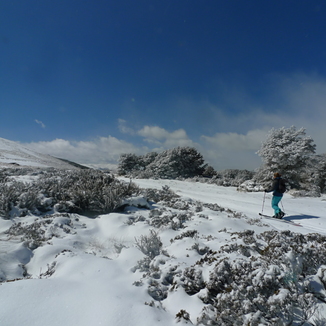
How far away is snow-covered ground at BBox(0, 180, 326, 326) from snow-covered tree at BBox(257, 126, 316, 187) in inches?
430

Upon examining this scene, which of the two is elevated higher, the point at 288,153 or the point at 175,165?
the point at 288,153

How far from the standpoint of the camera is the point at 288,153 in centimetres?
1394

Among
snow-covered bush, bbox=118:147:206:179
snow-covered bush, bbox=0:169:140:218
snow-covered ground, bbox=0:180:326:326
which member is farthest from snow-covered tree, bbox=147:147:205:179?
snow-covered ground, bbox=0:180:326:326

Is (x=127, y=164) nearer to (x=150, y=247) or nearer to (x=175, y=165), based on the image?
(x=175, y=165)

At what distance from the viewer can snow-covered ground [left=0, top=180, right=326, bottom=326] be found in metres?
1.92

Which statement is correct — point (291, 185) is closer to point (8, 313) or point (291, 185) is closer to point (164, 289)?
point (164, 289)

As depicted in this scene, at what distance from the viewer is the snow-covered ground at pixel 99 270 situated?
75.5 inches

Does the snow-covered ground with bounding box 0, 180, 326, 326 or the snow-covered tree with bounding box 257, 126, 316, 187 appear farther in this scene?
the snow-covered tree with bounding box 257, 126, 316, 187

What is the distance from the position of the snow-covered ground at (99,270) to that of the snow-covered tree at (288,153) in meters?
10.9

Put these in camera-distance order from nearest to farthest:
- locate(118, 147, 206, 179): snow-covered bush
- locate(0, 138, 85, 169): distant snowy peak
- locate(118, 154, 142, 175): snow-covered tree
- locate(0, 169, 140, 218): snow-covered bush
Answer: locate(0, 169, 140, 218): snow-covered bush, locate(0, 138, 85, 169): distant snowy peak, locate(118, 147, 206, 179): snow-covered bush, locate(118, 154, 142, 175): snow-covered tree

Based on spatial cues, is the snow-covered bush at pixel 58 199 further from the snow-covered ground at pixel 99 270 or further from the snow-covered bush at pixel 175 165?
the snow-covered bush at pixel 175 165

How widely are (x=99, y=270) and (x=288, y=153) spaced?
15.0 metres

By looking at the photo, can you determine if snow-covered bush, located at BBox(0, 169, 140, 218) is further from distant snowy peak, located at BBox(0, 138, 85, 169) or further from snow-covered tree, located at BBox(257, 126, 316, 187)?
distant snowy peak, located at BBox(0, 138, 85, 169)

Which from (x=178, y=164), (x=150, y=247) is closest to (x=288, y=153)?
(x=178, y=164)
